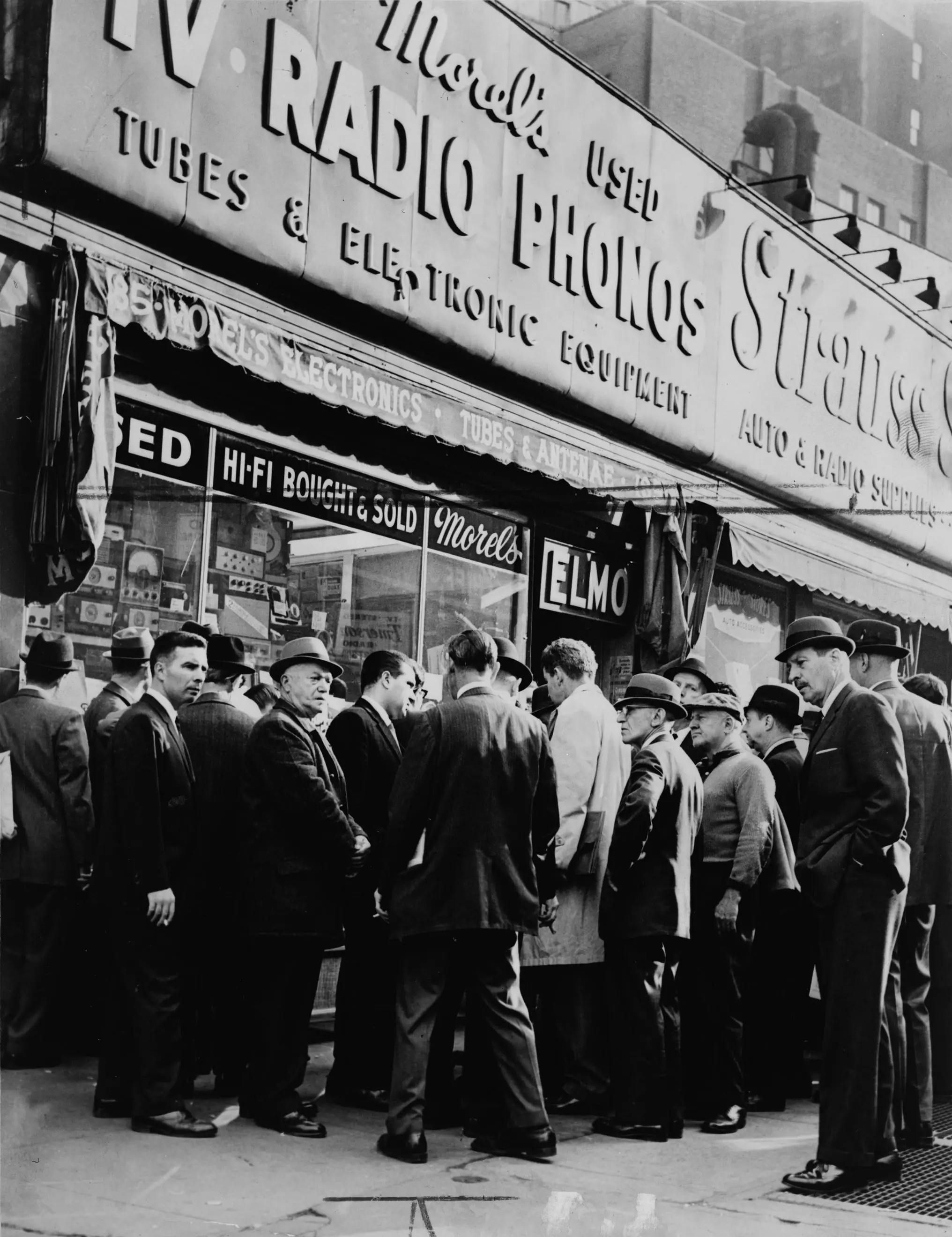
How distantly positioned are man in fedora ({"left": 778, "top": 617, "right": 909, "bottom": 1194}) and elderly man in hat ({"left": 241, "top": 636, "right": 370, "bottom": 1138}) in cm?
195

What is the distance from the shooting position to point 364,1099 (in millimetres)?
6500

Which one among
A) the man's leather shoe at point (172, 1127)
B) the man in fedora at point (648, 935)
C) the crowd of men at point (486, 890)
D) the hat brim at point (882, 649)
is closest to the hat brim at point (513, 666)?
the crowd of men at point (486, 890)

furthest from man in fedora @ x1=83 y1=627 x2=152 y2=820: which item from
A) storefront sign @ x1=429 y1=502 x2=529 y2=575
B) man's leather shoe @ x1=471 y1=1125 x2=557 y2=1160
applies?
storefront sign @ x1=429 y1=502 x2=529 y2=575

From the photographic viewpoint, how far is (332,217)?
8.92 metres

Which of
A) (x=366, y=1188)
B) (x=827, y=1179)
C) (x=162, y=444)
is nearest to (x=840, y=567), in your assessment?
(x=162, y=444)

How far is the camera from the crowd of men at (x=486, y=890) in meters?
5.61

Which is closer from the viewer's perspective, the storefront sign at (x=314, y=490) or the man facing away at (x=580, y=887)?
the man facing away at (x=580, y=887)

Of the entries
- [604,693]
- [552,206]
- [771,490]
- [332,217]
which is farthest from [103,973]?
[771,490]

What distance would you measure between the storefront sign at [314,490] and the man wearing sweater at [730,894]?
3.25 m

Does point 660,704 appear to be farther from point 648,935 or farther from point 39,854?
point 39,854

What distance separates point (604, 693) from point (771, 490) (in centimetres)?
336

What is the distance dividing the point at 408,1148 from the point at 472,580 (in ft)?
18.5

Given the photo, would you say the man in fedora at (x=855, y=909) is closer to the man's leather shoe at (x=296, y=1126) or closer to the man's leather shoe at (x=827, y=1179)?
the man's leather shoe at (x=827, y=1179)

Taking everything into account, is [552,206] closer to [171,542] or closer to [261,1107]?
[171,542]
